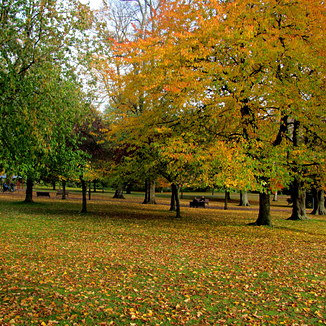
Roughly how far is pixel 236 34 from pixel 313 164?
6.47m

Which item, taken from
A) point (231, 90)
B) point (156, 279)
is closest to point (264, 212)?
point (231, 90)

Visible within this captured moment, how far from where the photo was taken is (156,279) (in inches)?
294

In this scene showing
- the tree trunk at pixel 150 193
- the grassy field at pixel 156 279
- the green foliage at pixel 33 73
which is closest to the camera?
the grassy field at pixel 156 279

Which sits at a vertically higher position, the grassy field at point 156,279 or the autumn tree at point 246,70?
the autumn tree at point 246,70

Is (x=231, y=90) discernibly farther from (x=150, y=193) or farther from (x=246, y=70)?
(x=150, y=193)

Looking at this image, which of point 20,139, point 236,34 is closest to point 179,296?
point 20,139

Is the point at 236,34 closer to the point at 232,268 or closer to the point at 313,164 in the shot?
the point at 313,164

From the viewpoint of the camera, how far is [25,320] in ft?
16.4

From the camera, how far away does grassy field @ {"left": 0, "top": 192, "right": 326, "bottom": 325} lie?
541 cm

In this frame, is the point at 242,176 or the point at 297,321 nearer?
the point at 297,321

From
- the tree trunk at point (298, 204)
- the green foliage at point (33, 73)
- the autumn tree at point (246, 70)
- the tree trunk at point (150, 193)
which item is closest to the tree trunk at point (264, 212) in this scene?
the autumn tree at point (246, 70)

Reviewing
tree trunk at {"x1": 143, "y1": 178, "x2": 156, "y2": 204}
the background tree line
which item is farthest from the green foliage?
tree trunk at {"x1": 143, "y1": 178, "x2": 156, "y2": 204}

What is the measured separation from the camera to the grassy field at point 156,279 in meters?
5.41

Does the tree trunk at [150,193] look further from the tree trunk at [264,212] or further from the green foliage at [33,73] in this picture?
the green foliage at [33,73]
